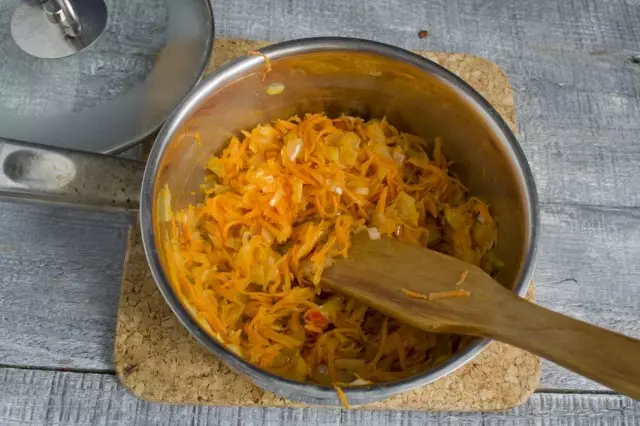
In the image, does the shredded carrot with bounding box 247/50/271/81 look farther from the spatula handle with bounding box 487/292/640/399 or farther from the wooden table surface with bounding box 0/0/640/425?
the spatula handle with bounding box 487/292/640/399

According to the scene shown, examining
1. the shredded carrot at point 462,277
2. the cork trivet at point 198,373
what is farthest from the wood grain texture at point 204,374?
the shredded carrot at point 462,277

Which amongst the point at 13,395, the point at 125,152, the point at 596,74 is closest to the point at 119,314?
the point at 13,395

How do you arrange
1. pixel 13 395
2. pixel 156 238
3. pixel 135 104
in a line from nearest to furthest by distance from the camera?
pixel 156 238 < pixel 13 395 < pixel 135 104

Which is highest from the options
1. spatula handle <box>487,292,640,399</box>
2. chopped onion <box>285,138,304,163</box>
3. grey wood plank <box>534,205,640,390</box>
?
spatula handle <box>487,292,640,399</box>

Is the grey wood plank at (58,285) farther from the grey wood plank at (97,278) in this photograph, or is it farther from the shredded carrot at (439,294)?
the shredded carrot at (439,294)

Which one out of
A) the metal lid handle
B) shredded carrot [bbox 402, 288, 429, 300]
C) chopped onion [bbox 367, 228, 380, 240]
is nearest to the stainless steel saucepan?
shredded carrot [bbox 402, 288, 429, 300]

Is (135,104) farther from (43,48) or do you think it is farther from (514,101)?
(514,101)
